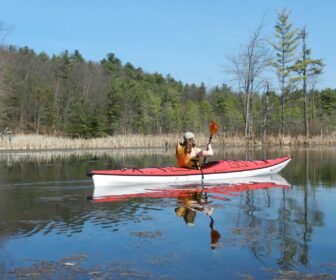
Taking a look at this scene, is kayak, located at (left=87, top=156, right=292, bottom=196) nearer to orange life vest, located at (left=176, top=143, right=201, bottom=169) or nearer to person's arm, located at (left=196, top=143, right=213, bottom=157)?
orange life vest, located at (left=176, top=143, right=201, bottom=169)

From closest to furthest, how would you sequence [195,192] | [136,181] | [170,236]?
[170,236] → [195,192] → [136,181]

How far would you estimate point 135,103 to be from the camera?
48.5 metres

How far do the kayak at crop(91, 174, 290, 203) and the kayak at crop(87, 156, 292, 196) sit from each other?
193mm

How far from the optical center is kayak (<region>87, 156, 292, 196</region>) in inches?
454

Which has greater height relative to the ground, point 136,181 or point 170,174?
point 170,174

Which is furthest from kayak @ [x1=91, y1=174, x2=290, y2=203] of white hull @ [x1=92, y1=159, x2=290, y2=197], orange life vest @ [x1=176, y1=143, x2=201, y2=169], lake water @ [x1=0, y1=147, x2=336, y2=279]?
orange life vest @ [x1=176, y1=143, x2=201, y2=169]

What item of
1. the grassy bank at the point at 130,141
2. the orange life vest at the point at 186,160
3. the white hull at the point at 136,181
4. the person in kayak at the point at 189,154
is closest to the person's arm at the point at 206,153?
the person in kayak at the point at 189,154

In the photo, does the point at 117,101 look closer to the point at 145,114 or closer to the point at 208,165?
the point at 145,114

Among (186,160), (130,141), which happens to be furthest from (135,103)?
(186,160)

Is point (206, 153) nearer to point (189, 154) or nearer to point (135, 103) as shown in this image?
point (189, 154)

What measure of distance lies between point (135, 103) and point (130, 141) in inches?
678

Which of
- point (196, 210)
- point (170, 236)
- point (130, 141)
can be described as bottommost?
point (170, 236)

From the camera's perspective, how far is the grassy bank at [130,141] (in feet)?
97.6

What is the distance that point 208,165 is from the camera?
12859 millimetres
